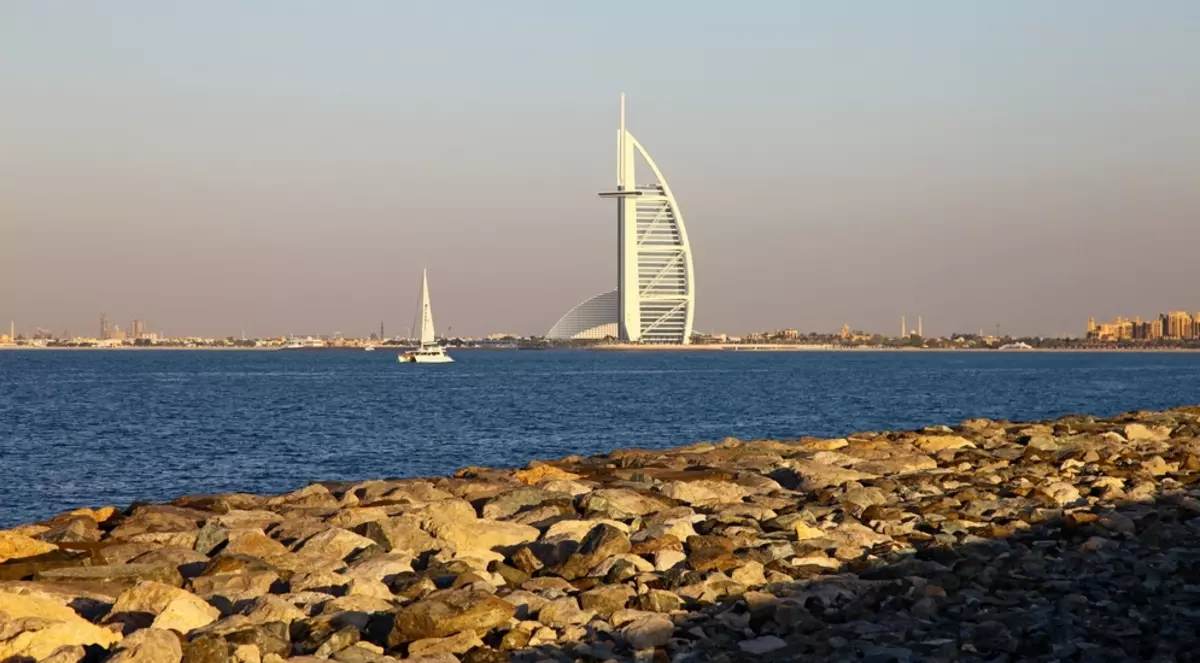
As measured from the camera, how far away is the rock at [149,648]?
7227 mm

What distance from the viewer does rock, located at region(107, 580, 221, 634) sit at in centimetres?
815

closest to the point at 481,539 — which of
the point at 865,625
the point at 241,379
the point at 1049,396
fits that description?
the point at 865,625

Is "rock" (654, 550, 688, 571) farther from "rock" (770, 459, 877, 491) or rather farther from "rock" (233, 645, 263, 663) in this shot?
"rock" (770, 459, 877, 491)

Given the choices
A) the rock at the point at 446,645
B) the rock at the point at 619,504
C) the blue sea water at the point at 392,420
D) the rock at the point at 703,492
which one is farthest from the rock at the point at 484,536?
the blue sea water at the point at 392,420

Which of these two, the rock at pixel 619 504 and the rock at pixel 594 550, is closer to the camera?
the rock at pixel 594 550

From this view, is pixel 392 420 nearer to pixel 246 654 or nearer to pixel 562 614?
pixel 562 614

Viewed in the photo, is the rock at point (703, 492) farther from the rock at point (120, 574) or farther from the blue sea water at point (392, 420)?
the blue sea water at point (392, 420)

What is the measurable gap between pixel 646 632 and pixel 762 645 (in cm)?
70

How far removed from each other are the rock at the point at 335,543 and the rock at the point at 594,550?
148 cm

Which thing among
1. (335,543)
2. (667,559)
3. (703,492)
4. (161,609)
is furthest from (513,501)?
(161,609)

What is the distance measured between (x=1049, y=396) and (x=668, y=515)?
51.9m

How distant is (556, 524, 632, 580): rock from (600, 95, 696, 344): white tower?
156872 mm

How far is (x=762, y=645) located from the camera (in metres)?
8.54

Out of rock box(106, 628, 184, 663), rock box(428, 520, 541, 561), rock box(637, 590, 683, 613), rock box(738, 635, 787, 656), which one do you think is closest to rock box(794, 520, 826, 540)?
rock box(428, 520, 541, 561)
